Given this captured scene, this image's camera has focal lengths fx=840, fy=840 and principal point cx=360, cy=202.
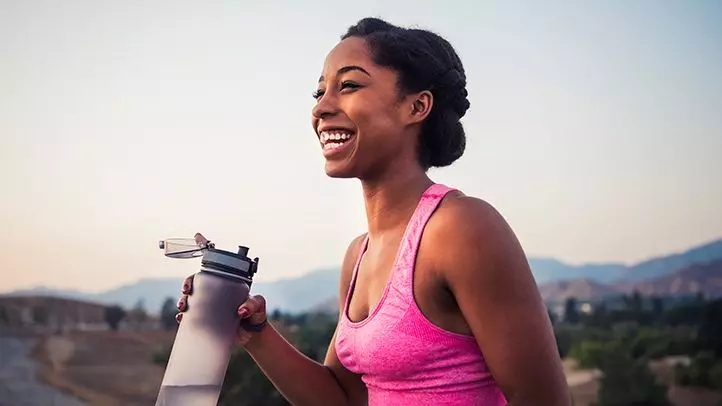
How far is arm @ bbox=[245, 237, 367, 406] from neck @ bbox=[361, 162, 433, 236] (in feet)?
0.50

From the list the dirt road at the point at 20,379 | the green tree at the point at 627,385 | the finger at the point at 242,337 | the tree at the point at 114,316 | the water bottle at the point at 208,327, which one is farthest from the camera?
the green tree at the point at 627,385

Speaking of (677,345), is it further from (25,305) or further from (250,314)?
(250,314)

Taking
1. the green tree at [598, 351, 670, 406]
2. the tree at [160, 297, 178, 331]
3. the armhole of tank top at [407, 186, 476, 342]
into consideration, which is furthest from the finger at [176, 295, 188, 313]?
the green tree at [598, 351, 670, 406]

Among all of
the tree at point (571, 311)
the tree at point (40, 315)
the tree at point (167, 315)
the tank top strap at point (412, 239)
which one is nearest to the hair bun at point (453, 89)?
the tank top strap at point (412, 239)

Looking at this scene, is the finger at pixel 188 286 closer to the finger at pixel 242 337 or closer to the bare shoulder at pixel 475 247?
the finger at pixel 242 337

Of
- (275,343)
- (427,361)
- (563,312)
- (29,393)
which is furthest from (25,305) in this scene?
Answer: (427,361)

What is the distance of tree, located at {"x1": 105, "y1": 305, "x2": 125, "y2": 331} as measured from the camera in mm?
3963

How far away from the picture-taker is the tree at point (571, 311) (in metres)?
4.66

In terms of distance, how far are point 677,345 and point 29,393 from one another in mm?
3548

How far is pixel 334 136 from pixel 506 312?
0.28 meters

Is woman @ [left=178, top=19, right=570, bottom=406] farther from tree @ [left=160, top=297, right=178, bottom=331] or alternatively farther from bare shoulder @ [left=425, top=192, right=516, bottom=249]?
tree @ [left=160, top=297, right=178, bottom=331]

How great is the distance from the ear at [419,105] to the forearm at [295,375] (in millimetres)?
308

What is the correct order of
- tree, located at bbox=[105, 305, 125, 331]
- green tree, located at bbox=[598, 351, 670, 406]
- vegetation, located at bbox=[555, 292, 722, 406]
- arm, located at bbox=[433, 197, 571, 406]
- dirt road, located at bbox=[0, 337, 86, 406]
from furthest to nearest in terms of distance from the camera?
green tree, located at bbox=[598, 351, 670, 406] → vegetation, located at bbox=[555, 292, 722, 406] → tree, located at bbox=[105, 305, 125, 331] → dirt road, located at bbox=[0, 337, 86, 406] → arm, located at bbox=[433, 197, 571, 406]

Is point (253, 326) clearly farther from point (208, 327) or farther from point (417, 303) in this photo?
point (417, 303)
